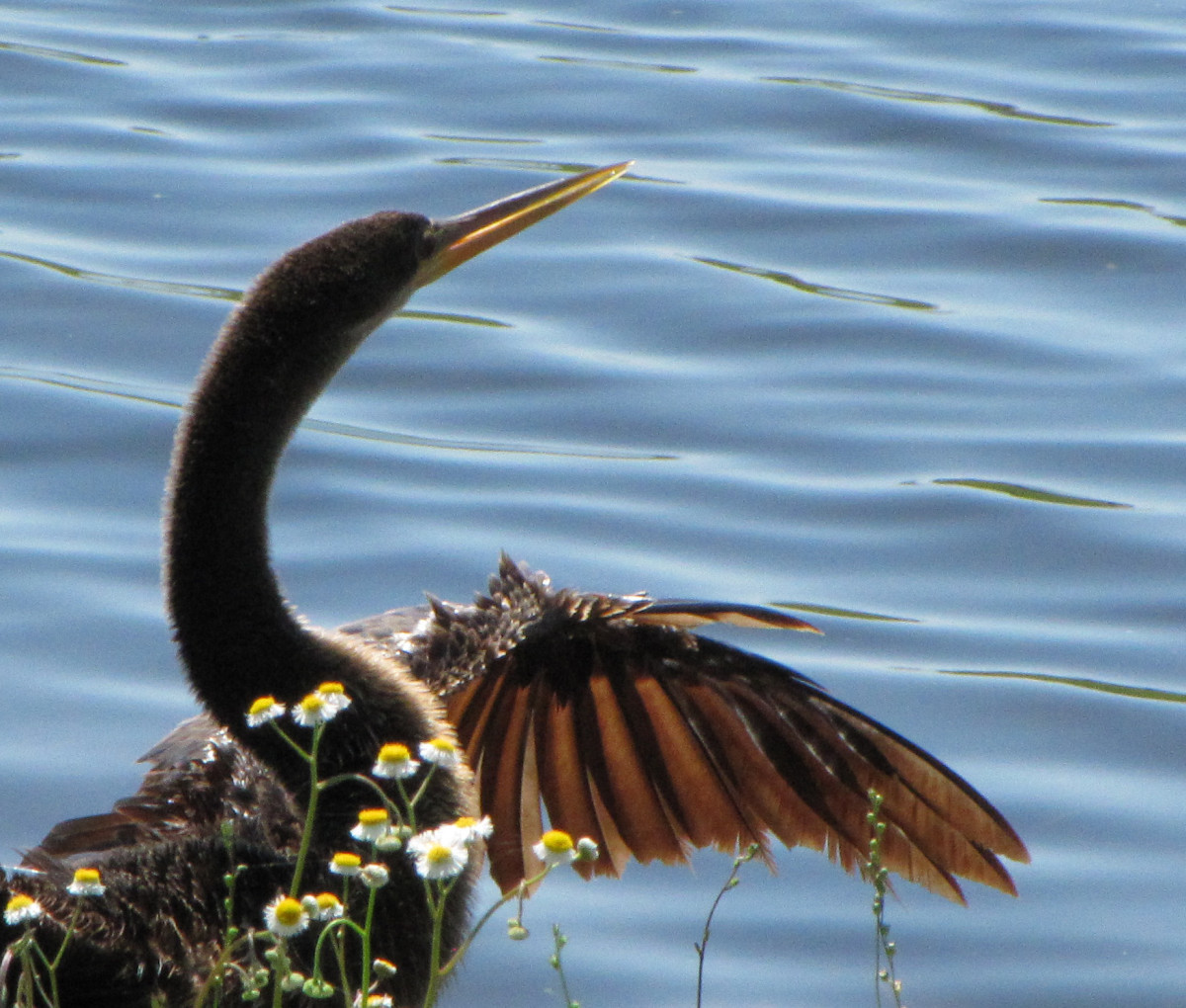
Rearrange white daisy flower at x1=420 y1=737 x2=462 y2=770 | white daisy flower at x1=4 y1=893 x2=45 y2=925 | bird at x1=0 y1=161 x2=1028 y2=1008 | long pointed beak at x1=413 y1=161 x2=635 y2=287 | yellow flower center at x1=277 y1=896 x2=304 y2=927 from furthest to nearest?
long pointed beak at x1=413 y1=161 x2=635 y2=287, bird at x1=0 y1=161 x2=1028 y2=1008, white daisy flower at x1=420 y1=737 x2=462 y2=770, white daisy flower at x1=4 y1=893 x2=45 y2=925, yellow flower center at x1=277 y1=896 x2=304 y2=927

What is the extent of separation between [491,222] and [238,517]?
3.33ft

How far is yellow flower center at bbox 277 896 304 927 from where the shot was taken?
2.34 metres

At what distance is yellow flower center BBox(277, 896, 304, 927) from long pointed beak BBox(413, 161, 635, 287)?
1.79 m

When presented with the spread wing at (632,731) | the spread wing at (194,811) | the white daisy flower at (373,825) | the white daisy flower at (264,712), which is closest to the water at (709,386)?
the spread wing at (632,731)

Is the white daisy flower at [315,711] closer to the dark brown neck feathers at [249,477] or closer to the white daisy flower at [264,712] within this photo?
the white daisy flower at [264,712]

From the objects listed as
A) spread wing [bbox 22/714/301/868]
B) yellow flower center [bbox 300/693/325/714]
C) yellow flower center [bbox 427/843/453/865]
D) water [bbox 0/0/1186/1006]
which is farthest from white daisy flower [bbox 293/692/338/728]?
water [bbox 0/0/1186/1006]

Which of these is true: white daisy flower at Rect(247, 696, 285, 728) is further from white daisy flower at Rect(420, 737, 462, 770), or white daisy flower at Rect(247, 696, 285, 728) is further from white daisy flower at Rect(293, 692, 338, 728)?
white daisy flower at Rect(420, 737, 462, 770)

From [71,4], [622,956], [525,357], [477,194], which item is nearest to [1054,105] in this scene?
[477,194]

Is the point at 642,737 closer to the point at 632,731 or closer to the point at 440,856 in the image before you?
the point at 632,731

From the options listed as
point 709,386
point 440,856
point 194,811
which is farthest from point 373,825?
point 709,386

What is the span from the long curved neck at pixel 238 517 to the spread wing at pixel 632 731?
0.49 meters

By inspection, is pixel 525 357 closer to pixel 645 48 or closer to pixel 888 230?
pixel 888 230

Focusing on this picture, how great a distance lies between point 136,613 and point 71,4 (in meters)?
6.52

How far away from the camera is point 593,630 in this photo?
3.95m
